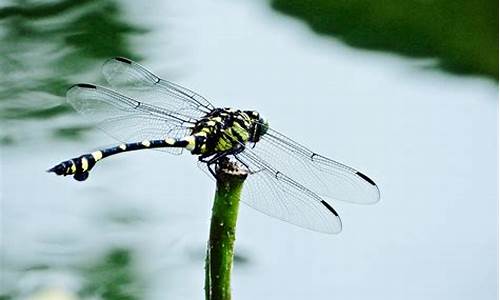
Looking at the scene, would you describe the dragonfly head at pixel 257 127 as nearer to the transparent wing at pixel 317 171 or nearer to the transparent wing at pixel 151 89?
the transparent wing at pixel 317 171

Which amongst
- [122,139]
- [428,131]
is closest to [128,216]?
[122,139]

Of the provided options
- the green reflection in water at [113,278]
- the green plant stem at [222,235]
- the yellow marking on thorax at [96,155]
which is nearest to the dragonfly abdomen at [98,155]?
the yellow marking on thorax at [96,155]

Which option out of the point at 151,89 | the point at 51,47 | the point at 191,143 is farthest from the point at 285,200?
the point at 51,47

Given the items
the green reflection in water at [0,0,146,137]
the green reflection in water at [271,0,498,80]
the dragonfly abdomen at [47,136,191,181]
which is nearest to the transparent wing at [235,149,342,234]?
the dragonfly abdomen at [47,136,191,181]

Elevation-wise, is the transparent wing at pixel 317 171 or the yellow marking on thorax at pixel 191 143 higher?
the yellow marking on thorax at pixel 191 143

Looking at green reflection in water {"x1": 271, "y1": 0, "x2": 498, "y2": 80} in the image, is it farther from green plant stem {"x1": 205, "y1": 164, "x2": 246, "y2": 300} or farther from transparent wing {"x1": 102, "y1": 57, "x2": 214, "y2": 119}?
green plant stem {"x1": 205, "y1": 164, "x2": 246, "y2": 300}

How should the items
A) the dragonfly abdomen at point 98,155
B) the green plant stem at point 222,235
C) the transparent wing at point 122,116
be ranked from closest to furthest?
1. the green plant stem at point 222,235
2. the dragonfly abdomen at point 98,155
3. the transparent wing at point 122,116
